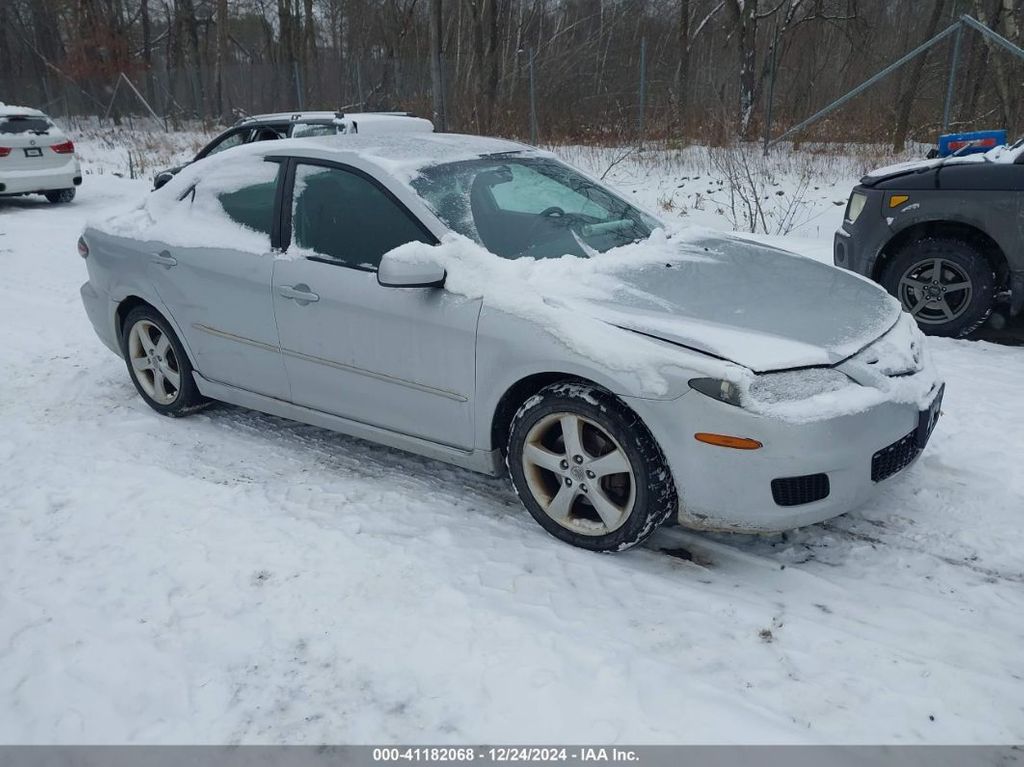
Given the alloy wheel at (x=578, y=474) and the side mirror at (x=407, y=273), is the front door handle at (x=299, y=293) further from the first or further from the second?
the alloy wheel at (x=578, y=474)

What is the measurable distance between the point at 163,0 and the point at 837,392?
48.0 metres

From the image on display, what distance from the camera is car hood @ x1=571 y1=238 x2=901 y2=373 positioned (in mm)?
3002

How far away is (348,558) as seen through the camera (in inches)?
131

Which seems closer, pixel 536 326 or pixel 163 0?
pixel 536 326

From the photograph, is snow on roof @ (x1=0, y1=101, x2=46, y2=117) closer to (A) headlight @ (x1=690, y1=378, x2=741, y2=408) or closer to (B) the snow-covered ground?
(B) the snow-covered ground

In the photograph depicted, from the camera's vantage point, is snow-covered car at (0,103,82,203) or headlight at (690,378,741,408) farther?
snow-covered car at (0,103,82,203)

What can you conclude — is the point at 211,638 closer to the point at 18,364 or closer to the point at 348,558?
the point at 348,558

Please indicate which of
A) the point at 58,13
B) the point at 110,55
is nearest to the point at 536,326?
the point at 110,55

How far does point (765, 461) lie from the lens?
2895 millimetres

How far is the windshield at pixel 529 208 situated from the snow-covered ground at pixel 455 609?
124 cm

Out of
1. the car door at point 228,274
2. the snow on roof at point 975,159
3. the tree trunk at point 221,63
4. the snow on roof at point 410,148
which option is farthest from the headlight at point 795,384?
the tree trunk at point 221,63

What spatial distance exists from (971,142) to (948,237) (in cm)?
152

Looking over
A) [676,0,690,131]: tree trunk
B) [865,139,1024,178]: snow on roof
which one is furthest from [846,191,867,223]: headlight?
[676,0,690,131]: tree trunk

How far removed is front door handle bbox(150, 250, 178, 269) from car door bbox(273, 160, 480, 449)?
0.87m
